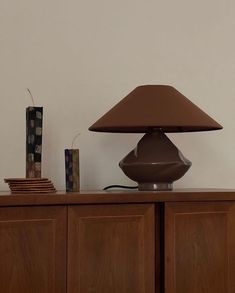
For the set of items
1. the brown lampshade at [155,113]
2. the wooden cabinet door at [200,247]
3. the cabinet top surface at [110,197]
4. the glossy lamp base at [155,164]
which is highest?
the brown lampshade at [155,113]

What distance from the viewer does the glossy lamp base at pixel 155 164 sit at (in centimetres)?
168

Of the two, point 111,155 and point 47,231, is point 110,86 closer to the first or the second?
point 111,155

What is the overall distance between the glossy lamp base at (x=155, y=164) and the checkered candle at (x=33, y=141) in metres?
0.29

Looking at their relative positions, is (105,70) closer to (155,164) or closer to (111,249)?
(155,164)

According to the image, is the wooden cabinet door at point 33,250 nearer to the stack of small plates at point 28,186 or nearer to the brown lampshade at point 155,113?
the stack of small plates at point 28,186

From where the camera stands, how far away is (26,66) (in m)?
1.94

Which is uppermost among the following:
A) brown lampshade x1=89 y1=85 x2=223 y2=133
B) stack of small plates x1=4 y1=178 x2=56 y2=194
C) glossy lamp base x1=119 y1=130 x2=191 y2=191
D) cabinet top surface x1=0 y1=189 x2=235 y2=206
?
brown lampshade x1=89 y1=85 x2=223 y2=133

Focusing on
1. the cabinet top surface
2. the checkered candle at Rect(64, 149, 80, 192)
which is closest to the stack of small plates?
the cabinet top surface

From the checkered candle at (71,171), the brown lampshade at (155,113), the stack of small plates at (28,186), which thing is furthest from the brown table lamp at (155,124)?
the stack of small plates at (28,186)

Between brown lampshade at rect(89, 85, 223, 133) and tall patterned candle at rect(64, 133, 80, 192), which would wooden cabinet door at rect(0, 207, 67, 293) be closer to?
tall patterned candle at rect(64, 133, 80, 192)

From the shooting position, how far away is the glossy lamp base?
168 centimetres

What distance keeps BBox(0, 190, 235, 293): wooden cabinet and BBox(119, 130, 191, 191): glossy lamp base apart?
0.11 metres

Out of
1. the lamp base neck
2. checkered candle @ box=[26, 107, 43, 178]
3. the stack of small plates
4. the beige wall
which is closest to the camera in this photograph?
the stack of small plates

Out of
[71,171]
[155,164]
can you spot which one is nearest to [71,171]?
[71,171]
